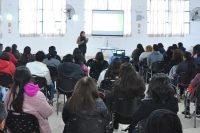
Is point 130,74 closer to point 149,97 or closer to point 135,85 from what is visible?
point 135,85

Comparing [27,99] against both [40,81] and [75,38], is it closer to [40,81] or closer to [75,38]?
[40,81]

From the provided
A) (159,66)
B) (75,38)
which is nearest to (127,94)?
(159,66)

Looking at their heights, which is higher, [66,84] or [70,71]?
[70,71]

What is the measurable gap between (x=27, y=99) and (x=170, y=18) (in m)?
14.3

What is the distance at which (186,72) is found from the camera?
753 centimetres

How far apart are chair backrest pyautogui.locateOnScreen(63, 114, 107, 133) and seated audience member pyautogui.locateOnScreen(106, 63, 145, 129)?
1289 mm

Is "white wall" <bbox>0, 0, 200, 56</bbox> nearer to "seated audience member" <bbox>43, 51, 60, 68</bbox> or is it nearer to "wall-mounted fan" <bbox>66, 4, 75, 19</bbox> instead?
"wall-mounted fan" <bbox>66, 4, 75, 19</bbox>

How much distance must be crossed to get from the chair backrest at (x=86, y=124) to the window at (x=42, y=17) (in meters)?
13.1

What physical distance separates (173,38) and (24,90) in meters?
14.1

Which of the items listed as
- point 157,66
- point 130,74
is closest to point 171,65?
point 157,66

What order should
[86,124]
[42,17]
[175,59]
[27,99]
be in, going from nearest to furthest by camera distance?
[86,124], [27,99], [175,59], [42,17]

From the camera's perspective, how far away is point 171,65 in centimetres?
911

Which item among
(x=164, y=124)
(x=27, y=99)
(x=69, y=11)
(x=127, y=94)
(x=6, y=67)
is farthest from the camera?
(x=69, y=11)

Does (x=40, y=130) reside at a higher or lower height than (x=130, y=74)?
lower
